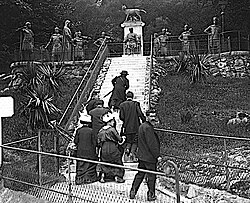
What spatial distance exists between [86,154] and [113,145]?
62 cm

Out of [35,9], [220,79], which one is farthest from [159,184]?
[35,9]

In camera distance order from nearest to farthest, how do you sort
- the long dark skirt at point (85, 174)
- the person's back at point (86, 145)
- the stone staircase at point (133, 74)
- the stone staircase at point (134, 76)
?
the long dark skirt at point (85, 174), the person's back at point (86, 145), the stone staircase at point (134, 76), the stone staircase at point (133, 74)

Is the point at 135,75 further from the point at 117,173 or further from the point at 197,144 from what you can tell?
the point at 117,173

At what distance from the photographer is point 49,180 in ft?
28.0

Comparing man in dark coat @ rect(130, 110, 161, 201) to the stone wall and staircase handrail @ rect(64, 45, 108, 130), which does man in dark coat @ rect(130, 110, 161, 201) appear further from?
the stone wall

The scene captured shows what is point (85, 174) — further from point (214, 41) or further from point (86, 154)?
point (214, 41)

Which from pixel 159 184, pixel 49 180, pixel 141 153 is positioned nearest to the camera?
pixel 141 153

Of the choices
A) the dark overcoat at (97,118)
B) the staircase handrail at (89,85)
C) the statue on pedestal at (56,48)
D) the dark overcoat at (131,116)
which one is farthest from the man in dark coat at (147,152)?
the statue on pedestal at (56,48)

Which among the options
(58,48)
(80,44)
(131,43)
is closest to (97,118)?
(58,48)

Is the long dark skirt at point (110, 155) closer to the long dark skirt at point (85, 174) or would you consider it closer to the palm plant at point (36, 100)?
the long dark skirt at point (85, 174)

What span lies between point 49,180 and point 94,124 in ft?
4.99

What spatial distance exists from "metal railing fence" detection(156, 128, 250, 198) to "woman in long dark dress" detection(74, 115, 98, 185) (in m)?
2.24

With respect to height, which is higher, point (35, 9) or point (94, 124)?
point (35, 9)

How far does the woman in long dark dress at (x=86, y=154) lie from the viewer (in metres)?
8.71
